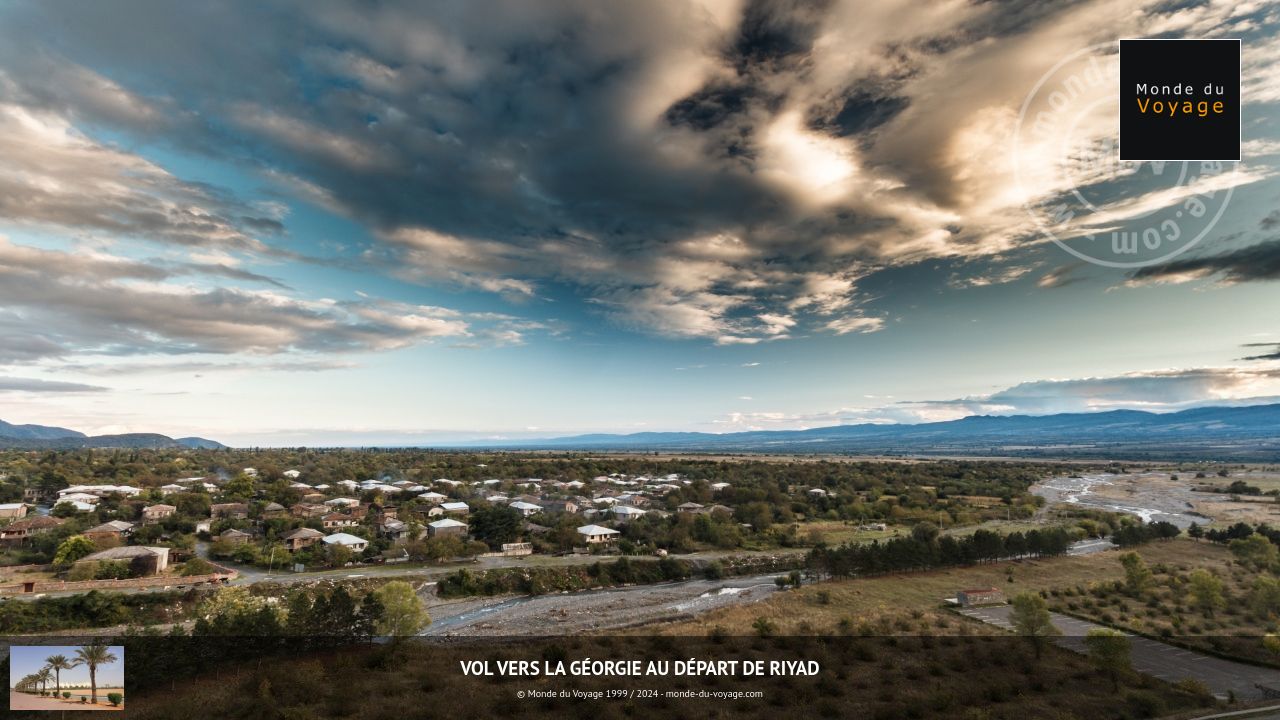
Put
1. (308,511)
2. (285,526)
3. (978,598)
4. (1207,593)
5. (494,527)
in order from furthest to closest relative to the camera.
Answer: (308,511), (494,527), (285,526), (978,598), (1207,593)

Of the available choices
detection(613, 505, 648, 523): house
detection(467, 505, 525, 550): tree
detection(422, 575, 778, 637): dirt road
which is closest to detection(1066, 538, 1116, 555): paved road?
detection(422, 575, 778, 637): dirt road

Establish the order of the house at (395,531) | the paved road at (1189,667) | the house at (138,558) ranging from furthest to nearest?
the house at (395,531) < the house at (138,558) < the paved road at (1189,667)

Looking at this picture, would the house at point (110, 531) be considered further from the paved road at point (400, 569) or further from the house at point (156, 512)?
the paved road at point (400, 569)

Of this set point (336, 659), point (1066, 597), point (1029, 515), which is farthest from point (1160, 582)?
point (336, 659)

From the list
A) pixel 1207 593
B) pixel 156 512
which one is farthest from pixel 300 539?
pixel 1207 593

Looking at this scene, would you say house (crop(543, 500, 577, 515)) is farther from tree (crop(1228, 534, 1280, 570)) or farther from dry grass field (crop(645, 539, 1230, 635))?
tree (crop(1228, 534, 1280, 570))

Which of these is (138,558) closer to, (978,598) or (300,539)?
(300,539)

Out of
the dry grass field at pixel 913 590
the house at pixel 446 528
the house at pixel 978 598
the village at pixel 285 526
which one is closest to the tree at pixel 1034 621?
the dry grass field at pixel 913 590
